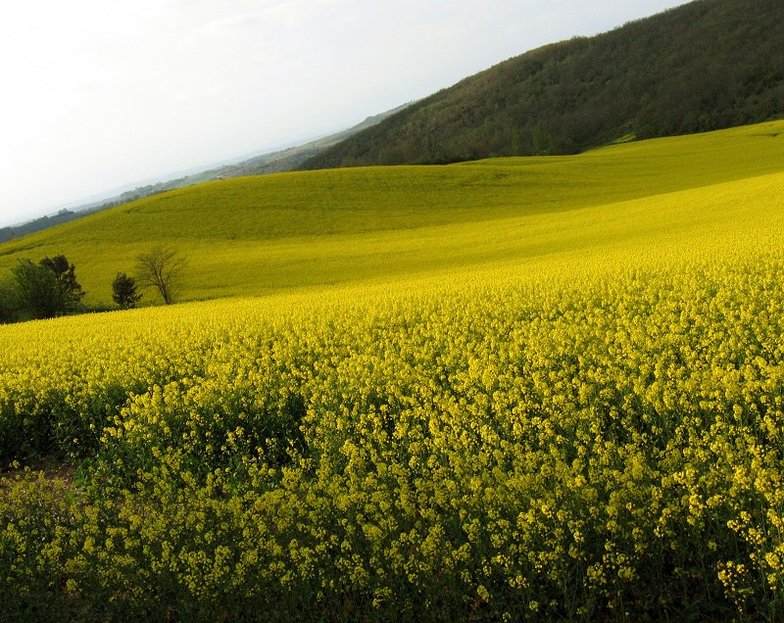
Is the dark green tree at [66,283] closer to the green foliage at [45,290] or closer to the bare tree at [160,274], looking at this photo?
the green foliage at [45,290]

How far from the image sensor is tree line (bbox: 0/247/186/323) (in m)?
31.0

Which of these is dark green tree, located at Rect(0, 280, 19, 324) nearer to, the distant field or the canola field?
the distant field

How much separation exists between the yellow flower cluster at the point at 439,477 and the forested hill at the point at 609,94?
66148mm

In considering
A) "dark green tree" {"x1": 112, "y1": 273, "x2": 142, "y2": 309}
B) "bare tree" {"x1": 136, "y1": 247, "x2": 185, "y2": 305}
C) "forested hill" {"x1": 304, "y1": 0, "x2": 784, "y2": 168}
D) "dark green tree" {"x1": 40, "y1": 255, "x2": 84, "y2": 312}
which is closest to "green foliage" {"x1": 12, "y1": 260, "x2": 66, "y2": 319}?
"dark green tree" {"x1": 40, "y1": 255, "x2": 84, "y2": 312}

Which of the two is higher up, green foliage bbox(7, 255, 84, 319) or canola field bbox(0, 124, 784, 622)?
green foliage bbox(7, 255, 84, 319)

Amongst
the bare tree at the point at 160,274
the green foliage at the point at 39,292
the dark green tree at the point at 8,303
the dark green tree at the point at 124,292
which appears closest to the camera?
the dark green tree at the point at 124,292

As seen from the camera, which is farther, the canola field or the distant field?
the distant field

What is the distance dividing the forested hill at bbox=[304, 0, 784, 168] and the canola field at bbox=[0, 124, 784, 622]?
65.0m

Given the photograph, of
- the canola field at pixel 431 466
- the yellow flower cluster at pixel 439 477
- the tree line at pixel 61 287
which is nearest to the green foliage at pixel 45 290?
the tree line at pixel 61 287

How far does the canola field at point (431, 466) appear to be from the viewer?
4172 millimetres

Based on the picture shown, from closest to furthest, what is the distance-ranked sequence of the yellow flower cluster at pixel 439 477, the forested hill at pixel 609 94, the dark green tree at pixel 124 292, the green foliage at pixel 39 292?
the yellow flower cluster at pixel 439 477
the dark green tree at pixel 124 292
the green foliage at pixel 39 292
the forested hill at pixel 609 94

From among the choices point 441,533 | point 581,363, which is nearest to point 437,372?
point 581,363

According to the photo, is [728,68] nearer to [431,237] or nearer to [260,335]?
[431,237]

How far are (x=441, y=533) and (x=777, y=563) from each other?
6.76 feet
